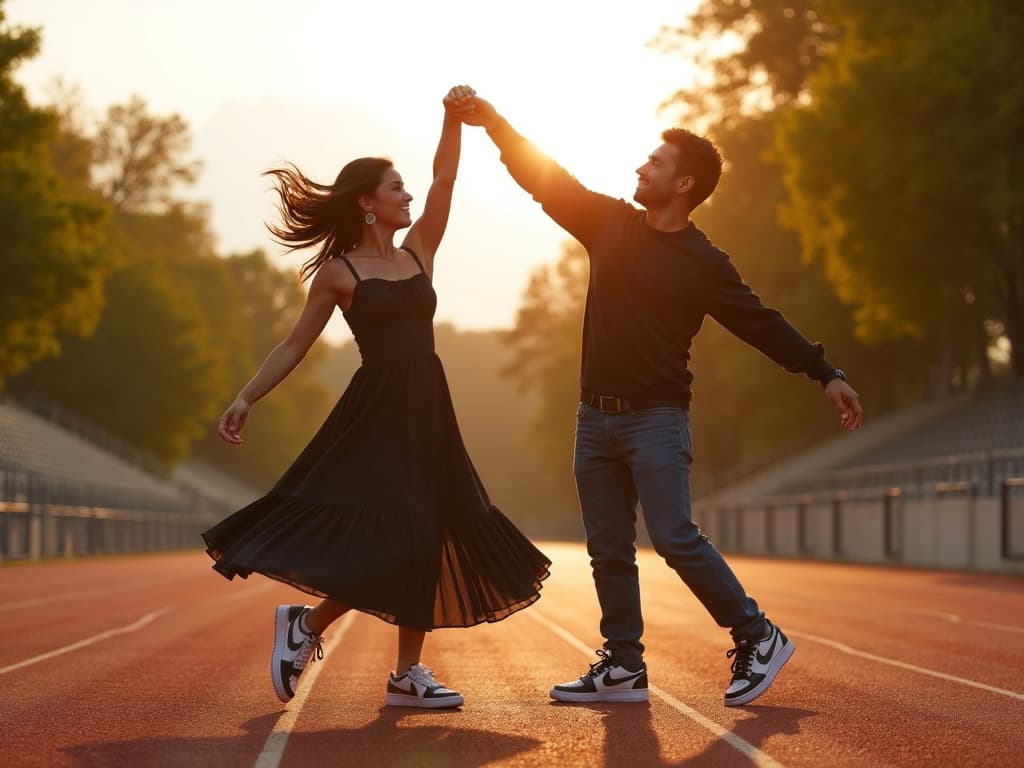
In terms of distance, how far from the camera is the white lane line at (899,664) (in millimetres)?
8711

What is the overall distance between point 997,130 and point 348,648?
2827 cm

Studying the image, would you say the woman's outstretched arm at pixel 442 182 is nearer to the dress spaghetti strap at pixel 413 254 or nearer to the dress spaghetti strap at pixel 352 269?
the dress spaghetti strap at pixel 413 254

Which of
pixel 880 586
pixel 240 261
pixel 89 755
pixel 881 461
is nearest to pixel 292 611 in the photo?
pixel 89 755

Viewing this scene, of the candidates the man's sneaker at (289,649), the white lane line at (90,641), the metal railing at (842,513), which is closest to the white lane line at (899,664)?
the man's sneaker at (289,649)

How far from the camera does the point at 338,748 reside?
6391mm

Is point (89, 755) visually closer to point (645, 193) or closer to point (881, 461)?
point (645, 193)

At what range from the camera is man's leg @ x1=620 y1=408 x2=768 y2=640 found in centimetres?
767

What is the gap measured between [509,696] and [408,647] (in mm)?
903

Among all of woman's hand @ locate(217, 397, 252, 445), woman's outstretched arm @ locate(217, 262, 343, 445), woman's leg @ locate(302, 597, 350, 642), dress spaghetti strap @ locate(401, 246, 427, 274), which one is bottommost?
woman's leg @ locate(302, 597, 350, 642)

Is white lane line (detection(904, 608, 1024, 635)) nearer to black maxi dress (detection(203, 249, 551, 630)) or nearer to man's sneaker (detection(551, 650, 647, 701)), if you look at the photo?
man's sneaker (detection(551, 650, 647, 701))

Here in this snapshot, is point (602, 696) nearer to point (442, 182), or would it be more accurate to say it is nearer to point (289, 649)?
point (289, 649)

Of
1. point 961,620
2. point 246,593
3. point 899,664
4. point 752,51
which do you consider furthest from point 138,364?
point 899,664

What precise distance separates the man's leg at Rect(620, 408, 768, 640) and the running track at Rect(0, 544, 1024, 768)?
1.53 feet

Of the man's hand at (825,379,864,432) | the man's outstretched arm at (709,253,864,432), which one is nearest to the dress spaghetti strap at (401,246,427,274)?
the man's outstretched arm at (709,253,864,432)
